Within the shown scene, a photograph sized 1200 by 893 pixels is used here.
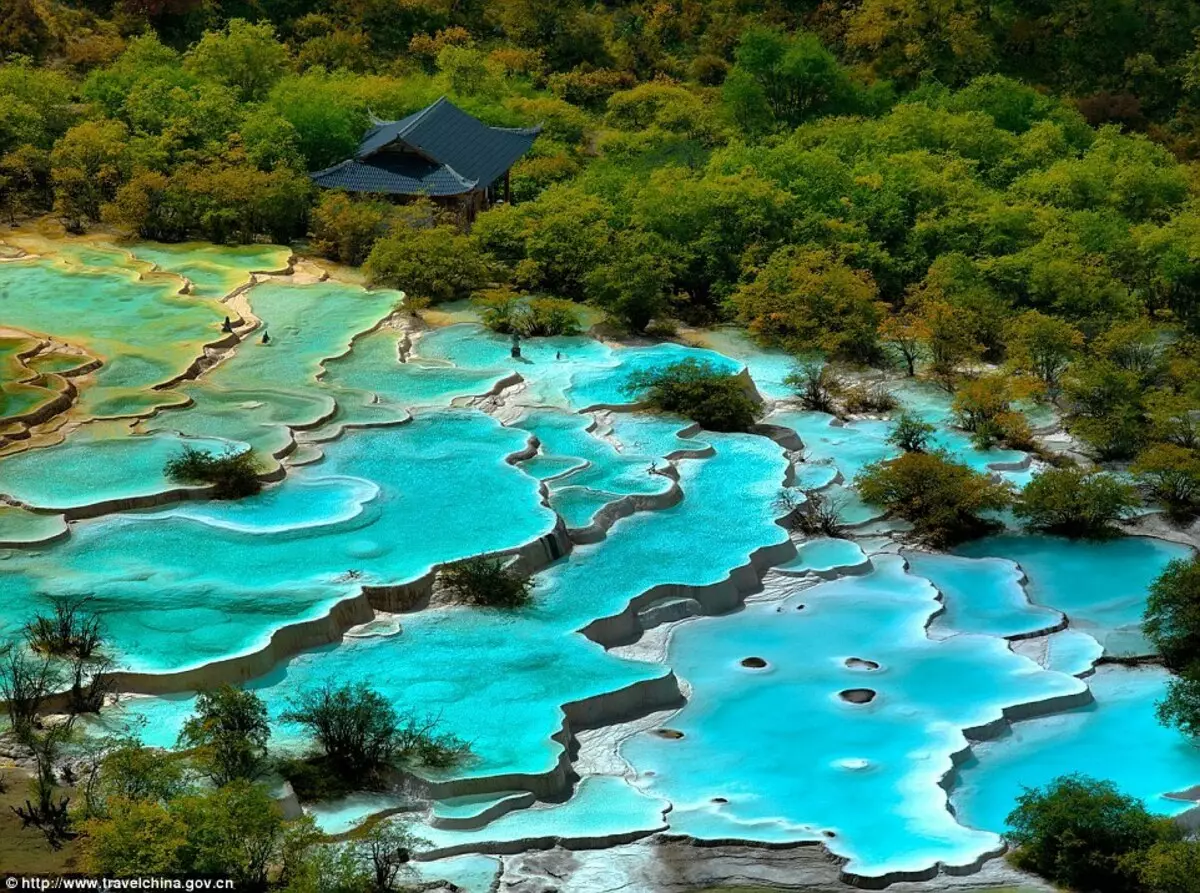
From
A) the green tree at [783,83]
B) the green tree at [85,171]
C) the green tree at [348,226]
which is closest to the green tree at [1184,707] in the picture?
the green tree at [348,226]

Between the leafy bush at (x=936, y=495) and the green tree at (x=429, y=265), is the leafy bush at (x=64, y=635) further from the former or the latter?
the green tree at (x=429, y=265)

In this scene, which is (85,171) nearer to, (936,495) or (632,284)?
(632,284)

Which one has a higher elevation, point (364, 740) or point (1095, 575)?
point (364, 740)

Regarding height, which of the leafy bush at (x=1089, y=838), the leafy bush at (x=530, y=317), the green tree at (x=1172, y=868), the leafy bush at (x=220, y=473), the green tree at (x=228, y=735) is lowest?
the leafy bush at (x=530, y=317)

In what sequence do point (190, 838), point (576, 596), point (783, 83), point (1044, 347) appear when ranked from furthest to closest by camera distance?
1. point (783, 83)
2. point (1044, 347)
3. point (576, 596)
4. point (190, 838)

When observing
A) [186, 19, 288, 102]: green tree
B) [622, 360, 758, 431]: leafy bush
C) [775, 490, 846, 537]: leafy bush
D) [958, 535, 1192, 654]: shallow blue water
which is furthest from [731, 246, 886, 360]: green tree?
[186, 19, 288, 102]: green tree

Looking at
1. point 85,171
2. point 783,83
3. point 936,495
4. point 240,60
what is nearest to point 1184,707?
point 936,495

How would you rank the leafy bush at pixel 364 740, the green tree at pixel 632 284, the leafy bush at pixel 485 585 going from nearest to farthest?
the leafy bush at pixel 364 740 < the leafy bush at pixel 485 585 < the green tree at pixel 632 284
